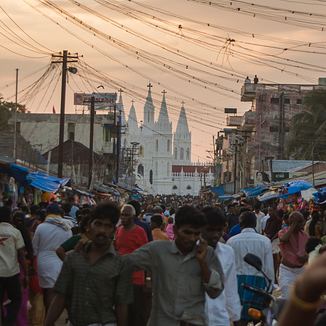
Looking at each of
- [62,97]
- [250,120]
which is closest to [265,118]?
[250,120]

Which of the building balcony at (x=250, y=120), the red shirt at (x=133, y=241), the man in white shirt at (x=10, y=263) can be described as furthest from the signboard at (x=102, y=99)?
the man in white shirt at (x=10, y=263)

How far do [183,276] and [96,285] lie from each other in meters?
0.60

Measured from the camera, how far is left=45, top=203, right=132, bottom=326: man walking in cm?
663

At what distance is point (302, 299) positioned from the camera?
2.29m

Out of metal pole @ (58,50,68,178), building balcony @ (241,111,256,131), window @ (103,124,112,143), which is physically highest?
building balcony @ (241,111,256,131)

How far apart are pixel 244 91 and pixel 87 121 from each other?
22411 millimetres

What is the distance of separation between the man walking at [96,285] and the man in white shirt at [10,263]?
4.02 metres

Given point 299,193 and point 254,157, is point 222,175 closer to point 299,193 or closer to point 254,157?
point 254,157

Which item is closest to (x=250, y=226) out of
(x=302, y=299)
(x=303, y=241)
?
(x=303, y=241)

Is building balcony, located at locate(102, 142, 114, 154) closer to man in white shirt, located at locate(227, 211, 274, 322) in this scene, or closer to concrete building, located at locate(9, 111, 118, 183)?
concrete building, located at locate(9, 111, 118, 183)

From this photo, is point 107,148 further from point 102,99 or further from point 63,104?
point 63,104

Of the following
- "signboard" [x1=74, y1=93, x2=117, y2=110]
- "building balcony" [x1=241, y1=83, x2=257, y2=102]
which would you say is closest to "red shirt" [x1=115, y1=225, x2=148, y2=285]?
"building balcony" [x1=241, y1=83, x2=257, y2=102]

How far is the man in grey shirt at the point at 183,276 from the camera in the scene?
640 centimetres

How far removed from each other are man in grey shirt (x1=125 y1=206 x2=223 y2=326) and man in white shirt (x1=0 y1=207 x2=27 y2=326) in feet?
14.5
